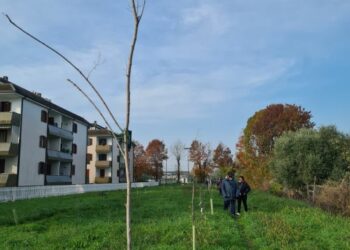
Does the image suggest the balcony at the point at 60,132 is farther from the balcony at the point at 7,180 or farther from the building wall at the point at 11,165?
the balcony at the point at 7,180

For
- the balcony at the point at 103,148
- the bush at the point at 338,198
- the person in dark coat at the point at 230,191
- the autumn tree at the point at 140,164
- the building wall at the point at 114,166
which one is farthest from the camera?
the autumn tree at the point at 140,164

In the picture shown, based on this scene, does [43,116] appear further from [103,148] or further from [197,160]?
[103,148]

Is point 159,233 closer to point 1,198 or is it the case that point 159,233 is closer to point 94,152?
point 1,198

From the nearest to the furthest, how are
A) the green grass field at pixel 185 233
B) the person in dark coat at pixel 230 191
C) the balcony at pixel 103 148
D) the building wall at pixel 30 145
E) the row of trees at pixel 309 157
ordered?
the green grass field at pixel 185 233 < the person in dark coat at pixel 230 191 < the row of trees at pixel 309 157 < the building wall at pixel 30 145 < the balcony at pixel 103 148

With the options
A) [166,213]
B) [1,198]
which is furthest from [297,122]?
[166,213]

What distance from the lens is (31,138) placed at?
149ft

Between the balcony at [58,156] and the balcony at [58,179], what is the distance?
2.06 m

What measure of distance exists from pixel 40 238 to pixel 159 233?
3430 mm

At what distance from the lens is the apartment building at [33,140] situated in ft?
136

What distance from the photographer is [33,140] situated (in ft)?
150

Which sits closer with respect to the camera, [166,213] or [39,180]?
[166,213]

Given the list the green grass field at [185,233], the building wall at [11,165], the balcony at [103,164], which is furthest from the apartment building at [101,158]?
the green grass field at [185,233]

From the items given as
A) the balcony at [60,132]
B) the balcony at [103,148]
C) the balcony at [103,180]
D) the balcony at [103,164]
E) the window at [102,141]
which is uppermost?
the window at [102,141]

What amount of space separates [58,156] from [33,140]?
7342mm
